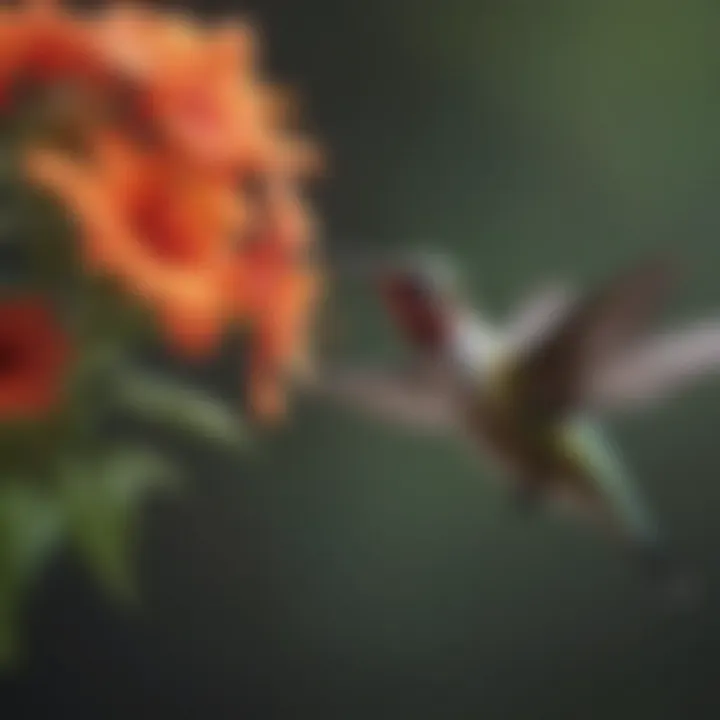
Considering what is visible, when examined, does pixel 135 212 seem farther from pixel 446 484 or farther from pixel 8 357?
pixel 446 484

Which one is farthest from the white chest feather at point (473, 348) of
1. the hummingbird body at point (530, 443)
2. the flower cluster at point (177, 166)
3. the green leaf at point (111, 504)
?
the green leaf at point (111, 504)

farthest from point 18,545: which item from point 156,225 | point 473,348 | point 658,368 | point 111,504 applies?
point 658,368

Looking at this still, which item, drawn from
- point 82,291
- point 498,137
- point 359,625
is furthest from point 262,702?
point 498,137

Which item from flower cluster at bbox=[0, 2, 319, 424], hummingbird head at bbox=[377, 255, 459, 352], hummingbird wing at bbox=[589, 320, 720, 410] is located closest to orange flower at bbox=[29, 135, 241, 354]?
flower cluster at bbox=[0, 2, 319, 424]

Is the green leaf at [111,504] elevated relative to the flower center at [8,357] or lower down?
lower down

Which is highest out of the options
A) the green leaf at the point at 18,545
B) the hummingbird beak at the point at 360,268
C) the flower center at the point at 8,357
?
the hummingbird beak at the point at 360,268

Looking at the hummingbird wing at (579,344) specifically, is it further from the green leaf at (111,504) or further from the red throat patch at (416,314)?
the green leaf at (111,504)
